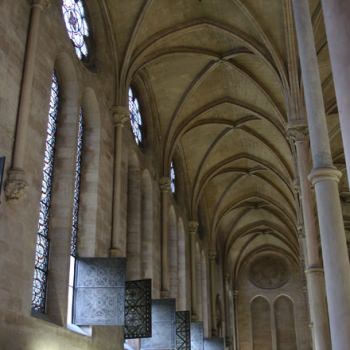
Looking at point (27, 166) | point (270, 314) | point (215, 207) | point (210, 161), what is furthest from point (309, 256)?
point (270, 314)

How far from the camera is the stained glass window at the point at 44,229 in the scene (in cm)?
1137

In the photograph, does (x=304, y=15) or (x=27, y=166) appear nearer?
(x=27, y=166)

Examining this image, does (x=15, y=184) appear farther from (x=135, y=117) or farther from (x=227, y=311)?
(x=227, y=311)

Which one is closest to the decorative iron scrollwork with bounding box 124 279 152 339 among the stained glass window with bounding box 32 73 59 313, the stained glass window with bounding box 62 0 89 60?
the stained glass window with bounding box 32 73 59 313

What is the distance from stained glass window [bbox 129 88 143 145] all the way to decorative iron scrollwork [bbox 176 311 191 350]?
620 cm

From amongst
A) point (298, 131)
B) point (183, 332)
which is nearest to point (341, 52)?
point (298, 131)

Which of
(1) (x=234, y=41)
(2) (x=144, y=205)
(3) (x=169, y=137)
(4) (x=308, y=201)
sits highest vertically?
(1) (x=234, y=41)

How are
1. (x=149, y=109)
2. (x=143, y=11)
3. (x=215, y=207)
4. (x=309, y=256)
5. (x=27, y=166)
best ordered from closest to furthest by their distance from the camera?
(x=27, y=166) < (x=309, y=256) < (x=143, y=11) < (x=149, y=109) < (x=215, y=207)

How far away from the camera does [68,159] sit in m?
12.7

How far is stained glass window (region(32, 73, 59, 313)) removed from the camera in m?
11.4

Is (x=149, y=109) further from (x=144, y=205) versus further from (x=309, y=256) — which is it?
(x=309, y=256)

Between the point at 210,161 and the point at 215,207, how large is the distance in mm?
4688

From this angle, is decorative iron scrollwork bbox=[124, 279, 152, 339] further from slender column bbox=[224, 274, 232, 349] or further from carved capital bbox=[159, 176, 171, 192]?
slender column bbox=[224, 274, 232, 349]

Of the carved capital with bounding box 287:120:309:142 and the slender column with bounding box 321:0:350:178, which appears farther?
the carved capital with bounding box 287:120:309:142
